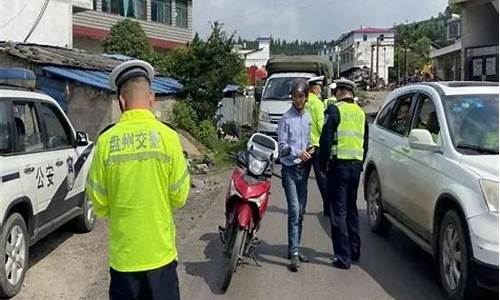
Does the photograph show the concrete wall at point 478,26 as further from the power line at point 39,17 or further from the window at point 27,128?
the window at point 27,128

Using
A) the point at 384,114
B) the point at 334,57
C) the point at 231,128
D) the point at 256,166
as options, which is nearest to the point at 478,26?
the point at 231,128

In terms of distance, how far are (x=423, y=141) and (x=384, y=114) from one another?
2416 millimetres

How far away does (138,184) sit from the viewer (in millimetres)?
3443

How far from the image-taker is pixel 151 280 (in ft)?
11.5

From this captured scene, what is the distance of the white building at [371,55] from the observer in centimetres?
7050

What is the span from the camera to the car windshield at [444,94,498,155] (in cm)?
589

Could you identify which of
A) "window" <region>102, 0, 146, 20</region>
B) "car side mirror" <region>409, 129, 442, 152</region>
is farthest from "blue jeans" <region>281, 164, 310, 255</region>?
"window" <region>102, 0, 146, 20</region>

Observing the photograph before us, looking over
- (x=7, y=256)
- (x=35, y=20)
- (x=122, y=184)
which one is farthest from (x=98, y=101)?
(x=122, y=184)

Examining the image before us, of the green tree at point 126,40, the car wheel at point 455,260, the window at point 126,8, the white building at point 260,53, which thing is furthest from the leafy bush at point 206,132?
the white building at point 260,53

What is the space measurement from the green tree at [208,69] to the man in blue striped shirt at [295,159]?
1139 cm

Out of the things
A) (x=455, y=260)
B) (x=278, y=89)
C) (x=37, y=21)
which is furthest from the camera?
(x=37, y=21)

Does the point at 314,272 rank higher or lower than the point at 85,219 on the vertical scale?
lower

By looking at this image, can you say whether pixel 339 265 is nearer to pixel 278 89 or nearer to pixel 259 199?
→ pixel 259 199

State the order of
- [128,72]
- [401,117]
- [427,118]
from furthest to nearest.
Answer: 1. [401,117]
2. [427,118]
3. [128,72]
